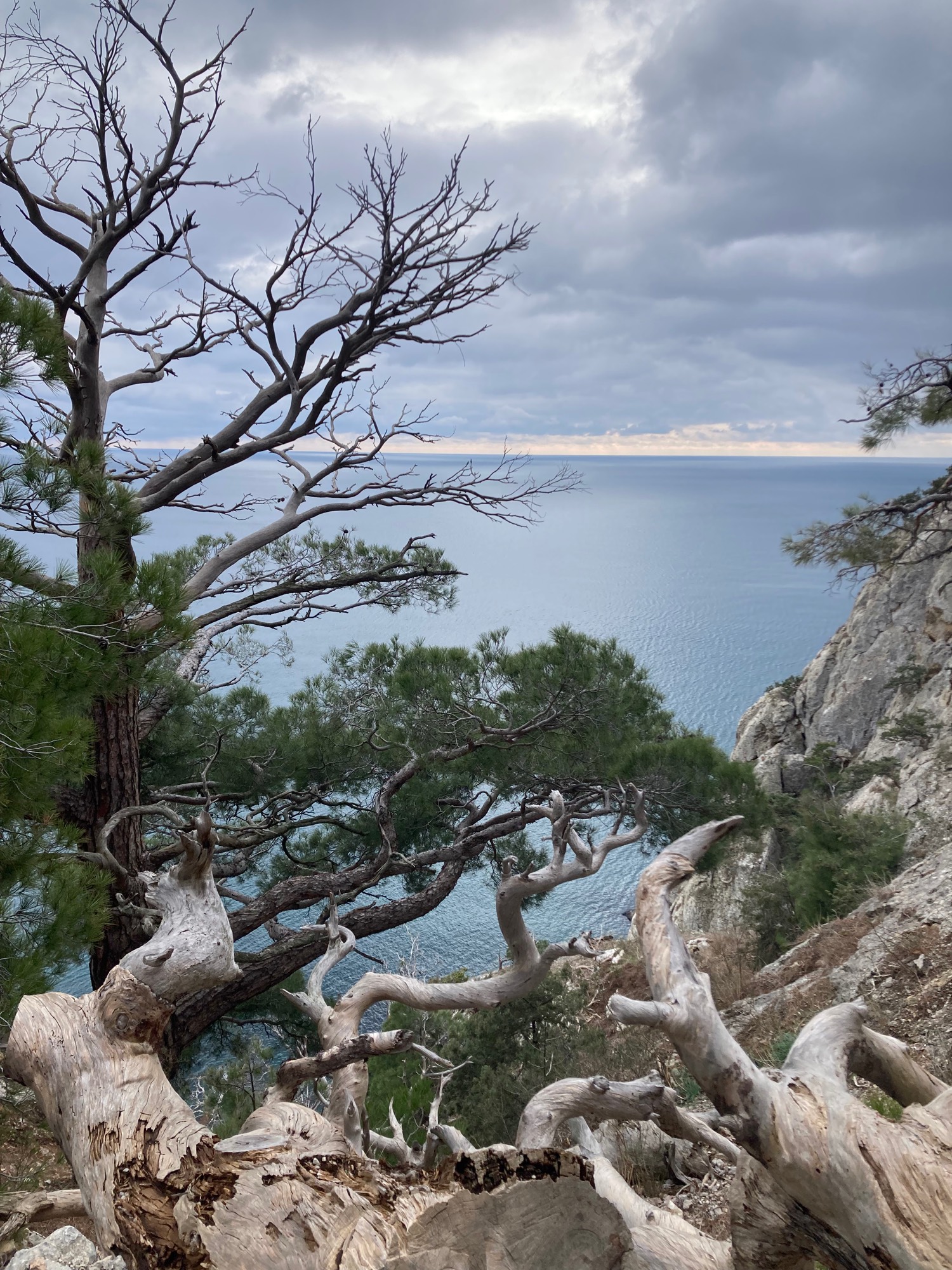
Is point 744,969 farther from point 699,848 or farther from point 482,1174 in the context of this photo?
point 482,1174

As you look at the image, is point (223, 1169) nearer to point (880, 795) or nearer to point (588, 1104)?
point (588, 1104)

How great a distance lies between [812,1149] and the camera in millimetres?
1652

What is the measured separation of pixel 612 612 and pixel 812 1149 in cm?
2479

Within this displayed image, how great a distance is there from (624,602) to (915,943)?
23.9 m

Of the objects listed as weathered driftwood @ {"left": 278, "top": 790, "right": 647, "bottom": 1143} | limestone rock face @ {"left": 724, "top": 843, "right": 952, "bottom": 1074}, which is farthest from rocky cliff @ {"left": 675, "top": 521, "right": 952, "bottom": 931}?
weathered driftwood @ {"left": 278, "top": 790, "right": 647, "bottom": 1143}

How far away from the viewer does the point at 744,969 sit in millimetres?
7906

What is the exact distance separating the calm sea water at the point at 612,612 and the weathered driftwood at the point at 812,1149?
388 centimetres

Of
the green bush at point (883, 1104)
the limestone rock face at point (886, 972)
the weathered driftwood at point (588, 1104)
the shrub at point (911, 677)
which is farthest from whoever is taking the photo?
the shrub at point (911, 677)

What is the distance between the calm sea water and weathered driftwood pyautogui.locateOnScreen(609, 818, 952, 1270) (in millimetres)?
3884

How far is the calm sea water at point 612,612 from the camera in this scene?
1318cm

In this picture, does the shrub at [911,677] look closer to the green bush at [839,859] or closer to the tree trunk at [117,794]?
the green bush at [839,859]

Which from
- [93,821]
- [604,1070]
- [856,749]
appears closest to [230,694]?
[93,821]

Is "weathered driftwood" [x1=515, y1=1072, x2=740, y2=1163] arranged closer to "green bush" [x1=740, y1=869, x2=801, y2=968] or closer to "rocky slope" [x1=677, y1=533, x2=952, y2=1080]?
"rocky slope" [x1=677, y1=533, x2=952, y2=1080]

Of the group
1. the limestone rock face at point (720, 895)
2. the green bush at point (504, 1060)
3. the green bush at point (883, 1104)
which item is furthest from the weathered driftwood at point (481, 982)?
the limestone rock face at point (720, 895)
